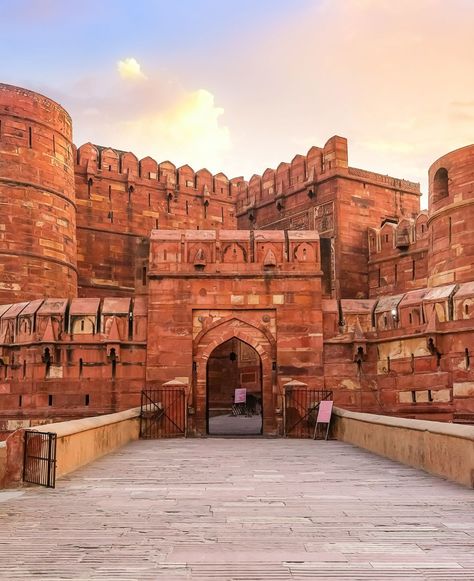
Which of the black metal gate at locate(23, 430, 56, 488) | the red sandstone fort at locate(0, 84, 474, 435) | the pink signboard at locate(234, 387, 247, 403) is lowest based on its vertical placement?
the black metal gate at locate(23, 430, 56, 488)

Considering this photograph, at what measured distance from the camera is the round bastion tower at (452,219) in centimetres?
1816

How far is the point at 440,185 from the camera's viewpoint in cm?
1967

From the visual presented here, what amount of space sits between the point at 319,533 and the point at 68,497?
259 cm

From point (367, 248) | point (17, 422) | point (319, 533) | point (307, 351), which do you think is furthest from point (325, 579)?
point (367, 248)

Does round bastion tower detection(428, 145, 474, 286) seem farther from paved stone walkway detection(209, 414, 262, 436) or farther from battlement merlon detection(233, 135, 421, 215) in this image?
battlement merlon detection(233, 135, 421, 215)

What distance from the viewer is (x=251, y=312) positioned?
16.0 meters

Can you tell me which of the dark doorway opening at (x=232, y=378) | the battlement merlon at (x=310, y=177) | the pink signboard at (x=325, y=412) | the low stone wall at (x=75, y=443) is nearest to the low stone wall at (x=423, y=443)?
the pink signboard at (x=325, y=412)

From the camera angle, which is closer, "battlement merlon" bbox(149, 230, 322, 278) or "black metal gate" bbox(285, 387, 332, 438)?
"black metal gate" bbox(285, 387, 332, 438)

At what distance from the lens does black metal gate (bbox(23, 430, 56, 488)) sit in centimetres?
681

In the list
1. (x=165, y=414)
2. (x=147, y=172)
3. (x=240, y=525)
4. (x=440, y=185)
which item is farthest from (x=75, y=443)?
(x=147, y=172)

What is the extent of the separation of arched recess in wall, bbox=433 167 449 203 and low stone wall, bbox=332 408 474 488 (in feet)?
32.9

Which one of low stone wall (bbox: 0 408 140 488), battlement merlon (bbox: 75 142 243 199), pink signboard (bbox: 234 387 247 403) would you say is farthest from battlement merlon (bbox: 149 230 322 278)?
battlement merlon (bbox: 75 142 243 199)

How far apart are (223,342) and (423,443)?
8251 millimetres

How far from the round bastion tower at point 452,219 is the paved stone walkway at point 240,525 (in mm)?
11097
